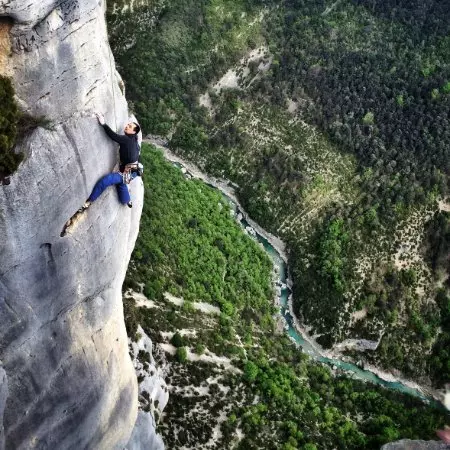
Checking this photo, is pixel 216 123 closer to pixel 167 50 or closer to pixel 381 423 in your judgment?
pixel 167 50

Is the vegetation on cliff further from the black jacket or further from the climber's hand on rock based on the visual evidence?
the black jacket

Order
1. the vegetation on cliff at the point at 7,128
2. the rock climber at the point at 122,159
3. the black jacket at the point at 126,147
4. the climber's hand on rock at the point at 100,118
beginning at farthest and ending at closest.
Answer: the black jacket at the point at 126,147, the rock climber at the point at 122,159, the climber's hand on rock at the point at 100,118, the vegetation on cliff at the point at 7,128

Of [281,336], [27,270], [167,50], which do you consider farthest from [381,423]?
[167,50]

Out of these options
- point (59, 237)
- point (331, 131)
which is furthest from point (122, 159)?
point (331, 131)

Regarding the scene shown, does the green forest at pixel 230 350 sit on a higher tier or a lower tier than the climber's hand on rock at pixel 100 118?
lower

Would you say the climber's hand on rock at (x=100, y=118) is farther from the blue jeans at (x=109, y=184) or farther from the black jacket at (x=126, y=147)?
the blue jeans at (x=109, y=184)

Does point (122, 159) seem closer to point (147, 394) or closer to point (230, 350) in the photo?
point (147, 394)

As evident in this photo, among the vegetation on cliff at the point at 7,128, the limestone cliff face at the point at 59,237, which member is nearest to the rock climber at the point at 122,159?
the limestone cliff face at the point at 59,237

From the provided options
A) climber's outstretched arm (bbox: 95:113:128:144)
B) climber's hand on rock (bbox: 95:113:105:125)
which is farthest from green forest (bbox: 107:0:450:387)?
climber's hand on rock (bbox: 95:113:105:125)
